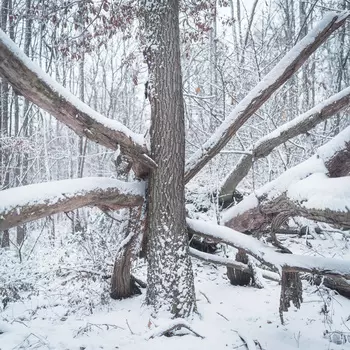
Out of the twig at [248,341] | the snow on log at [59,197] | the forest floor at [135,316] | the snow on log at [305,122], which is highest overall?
the snow on log at [305,122]

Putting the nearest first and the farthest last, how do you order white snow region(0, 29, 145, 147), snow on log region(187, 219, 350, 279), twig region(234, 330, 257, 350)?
1. white snow region(0, 29, 145, 147)
2. twig region(234, 330, 257, 350)
3. snow on log region(187, 219, 350, 279)

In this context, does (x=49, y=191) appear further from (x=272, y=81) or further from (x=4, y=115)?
(x=4, y=115)

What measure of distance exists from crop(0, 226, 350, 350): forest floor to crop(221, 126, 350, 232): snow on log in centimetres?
109

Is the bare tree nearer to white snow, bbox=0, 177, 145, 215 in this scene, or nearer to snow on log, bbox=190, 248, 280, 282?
white snow, bbox=0, 177, 145, 215

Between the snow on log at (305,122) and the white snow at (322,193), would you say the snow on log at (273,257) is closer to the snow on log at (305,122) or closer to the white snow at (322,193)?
the white snow at (322,193)

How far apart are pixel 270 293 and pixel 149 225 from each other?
2119 mm

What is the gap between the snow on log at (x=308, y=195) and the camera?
235 cm

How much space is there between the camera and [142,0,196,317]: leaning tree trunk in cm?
348

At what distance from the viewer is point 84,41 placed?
4.36m

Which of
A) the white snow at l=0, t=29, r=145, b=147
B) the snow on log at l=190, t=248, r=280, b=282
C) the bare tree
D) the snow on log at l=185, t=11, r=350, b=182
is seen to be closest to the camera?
the white snow at l=0, t=29, r=145, b=147

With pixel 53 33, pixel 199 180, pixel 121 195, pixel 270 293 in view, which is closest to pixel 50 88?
pixel 121 195

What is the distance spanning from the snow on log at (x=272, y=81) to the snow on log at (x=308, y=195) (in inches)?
31.6

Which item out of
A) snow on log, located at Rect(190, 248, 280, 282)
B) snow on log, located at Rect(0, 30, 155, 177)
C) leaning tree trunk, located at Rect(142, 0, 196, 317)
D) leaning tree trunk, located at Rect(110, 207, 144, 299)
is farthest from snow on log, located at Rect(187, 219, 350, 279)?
Result: snow on log, located at Rect(0, 30, 155, 177)

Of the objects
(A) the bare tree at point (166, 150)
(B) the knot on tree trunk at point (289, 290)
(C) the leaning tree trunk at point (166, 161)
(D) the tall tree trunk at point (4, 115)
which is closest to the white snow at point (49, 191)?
(A) the bare tree at point (166, 150)
